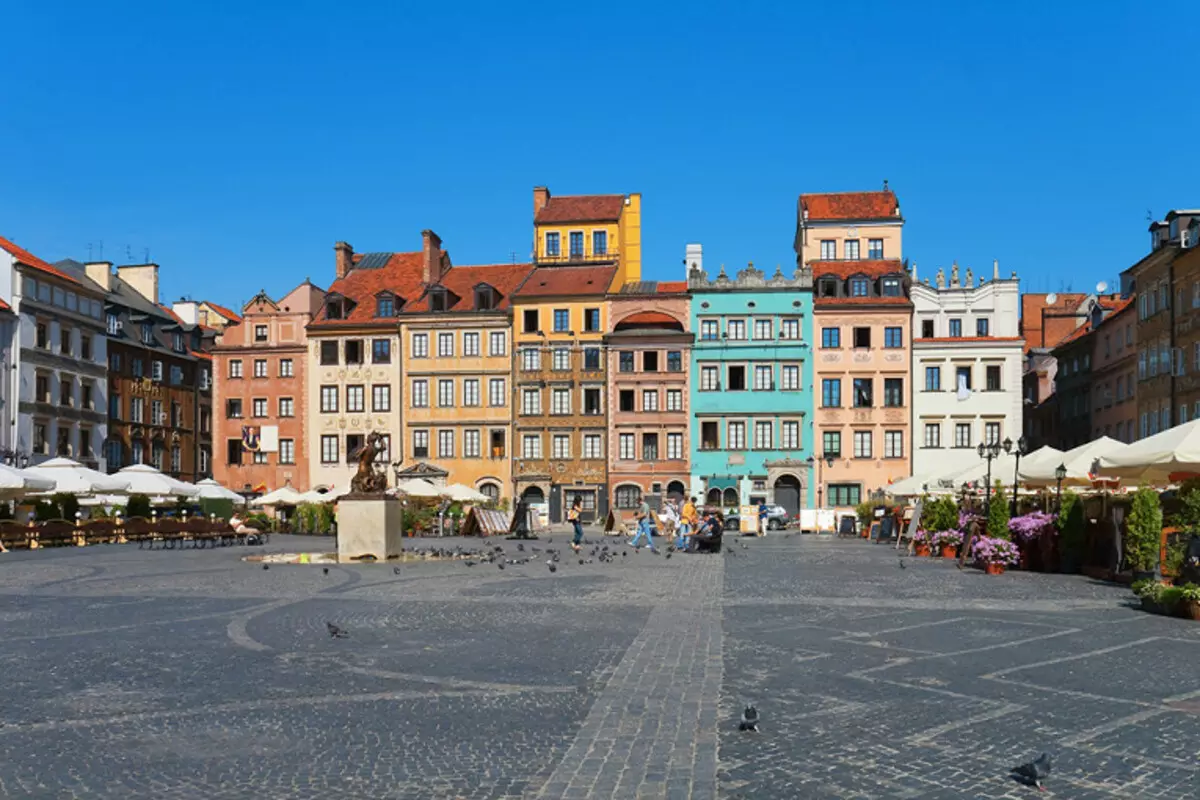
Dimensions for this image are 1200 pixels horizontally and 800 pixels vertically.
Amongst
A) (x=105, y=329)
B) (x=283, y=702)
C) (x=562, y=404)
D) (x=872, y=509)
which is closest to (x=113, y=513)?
(x=105, y=329)

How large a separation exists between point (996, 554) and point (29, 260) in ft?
166

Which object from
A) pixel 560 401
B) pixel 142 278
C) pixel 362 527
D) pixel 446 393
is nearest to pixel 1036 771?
pixel 362 527

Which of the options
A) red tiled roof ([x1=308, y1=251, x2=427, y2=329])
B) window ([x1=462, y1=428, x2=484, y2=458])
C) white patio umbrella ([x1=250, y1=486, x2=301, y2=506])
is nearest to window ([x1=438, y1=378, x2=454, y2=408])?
window ([x1=462, y1=428, x2=484, y2=458])

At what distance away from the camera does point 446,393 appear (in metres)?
67.7

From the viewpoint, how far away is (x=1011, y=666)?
10.8m

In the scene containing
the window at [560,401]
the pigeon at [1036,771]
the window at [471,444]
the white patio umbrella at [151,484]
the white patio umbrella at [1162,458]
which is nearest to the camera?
the pigeon at [1036,771]

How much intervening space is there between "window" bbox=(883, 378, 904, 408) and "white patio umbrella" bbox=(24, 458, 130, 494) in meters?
38.9

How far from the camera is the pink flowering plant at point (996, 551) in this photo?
23.5 m

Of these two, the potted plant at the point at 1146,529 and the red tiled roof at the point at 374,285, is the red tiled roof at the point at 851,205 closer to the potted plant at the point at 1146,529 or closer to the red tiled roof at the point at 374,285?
the red tiled roof at the point at 374,285

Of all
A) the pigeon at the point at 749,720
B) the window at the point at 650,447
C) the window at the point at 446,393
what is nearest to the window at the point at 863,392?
the window at the point at 650,447

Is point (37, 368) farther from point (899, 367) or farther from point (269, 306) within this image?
point (899, 367)

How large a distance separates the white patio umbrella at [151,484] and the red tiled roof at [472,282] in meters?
25.4

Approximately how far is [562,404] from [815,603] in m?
50.0

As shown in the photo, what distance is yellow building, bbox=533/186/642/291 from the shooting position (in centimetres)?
6944
